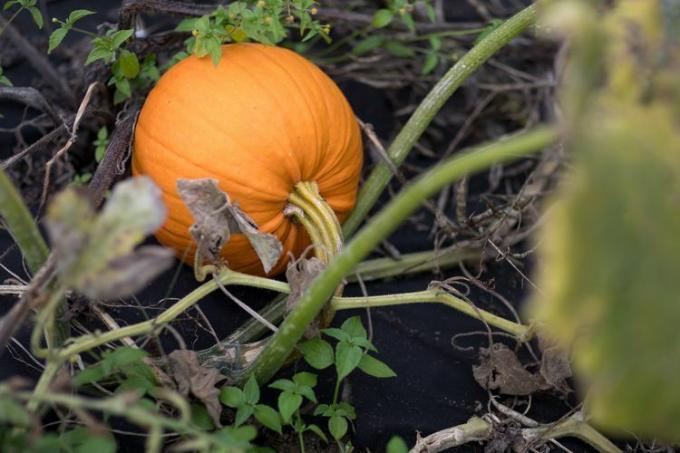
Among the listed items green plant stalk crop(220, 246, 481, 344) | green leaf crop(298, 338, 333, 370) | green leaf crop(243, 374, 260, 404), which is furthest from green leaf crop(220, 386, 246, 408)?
green plant stalk crop(220, 246, 481, 344)

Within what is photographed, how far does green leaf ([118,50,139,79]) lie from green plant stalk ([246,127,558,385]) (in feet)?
2.13

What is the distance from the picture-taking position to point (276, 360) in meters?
1.23

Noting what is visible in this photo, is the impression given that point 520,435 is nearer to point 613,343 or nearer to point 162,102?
point 613,343

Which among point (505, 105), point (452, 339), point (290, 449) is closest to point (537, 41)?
point (505, 105)

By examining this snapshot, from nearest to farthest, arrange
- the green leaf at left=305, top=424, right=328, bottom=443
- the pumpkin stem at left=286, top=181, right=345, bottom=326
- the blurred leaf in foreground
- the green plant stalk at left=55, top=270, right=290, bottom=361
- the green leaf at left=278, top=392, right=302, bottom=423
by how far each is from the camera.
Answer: the blurred leaf in foreground → the green plant stalk at left=55, top=270, right=290, bottom=361 → the green leaf at left=278, top=392, right=302, bottom=423 → the green leaf at left=305, top=424, right=328, bottom=443 → the pumpkin stem at left=286, top=181, right=345, bottom=326

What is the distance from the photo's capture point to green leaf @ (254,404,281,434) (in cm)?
118

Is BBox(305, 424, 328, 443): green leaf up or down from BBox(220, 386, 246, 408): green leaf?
down

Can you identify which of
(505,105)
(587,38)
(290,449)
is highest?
(587,38)

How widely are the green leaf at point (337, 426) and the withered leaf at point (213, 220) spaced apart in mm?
262

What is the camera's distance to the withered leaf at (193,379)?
1179 mm

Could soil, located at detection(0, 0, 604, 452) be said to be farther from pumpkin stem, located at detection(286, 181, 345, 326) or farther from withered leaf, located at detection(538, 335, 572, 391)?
pumpkin stem, located at detection(286, 181, 345, 326)

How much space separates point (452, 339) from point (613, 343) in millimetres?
740

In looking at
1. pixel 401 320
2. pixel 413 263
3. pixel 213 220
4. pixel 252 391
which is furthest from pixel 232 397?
pixel 413 263

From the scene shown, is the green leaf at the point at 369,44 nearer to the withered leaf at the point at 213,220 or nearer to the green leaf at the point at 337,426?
the withered leaf at the point at 213,220
